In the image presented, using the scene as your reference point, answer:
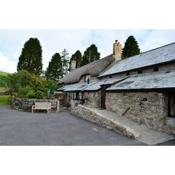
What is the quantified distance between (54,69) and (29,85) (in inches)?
953

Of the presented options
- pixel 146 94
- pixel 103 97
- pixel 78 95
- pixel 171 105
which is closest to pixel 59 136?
pixel 146 94

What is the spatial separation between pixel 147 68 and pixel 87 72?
460 inches

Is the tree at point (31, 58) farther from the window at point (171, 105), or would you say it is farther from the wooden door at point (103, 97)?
the window at point (171, 105)

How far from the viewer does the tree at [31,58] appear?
46.6 m

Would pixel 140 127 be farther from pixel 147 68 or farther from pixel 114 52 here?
pixel 114 52

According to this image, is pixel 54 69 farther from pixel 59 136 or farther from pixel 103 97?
pixel 59 136

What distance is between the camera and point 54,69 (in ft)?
178

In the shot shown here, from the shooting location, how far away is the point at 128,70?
19750 millimetres

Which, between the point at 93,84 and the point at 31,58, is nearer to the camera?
the point at 93,84

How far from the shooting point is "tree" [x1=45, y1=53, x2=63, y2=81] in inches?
2137

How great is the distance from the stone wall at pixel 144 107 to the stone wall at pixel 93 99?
3.92 meters

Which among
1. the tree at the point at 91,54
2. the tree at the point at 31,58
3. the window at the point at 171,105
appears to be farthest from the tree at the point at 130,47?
the window at the point at 171,105

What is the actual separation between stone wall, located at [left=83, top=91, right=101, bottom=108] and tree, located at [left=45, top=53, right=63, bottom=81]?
3204 centimetres

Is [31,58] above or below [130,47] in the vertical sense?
below
